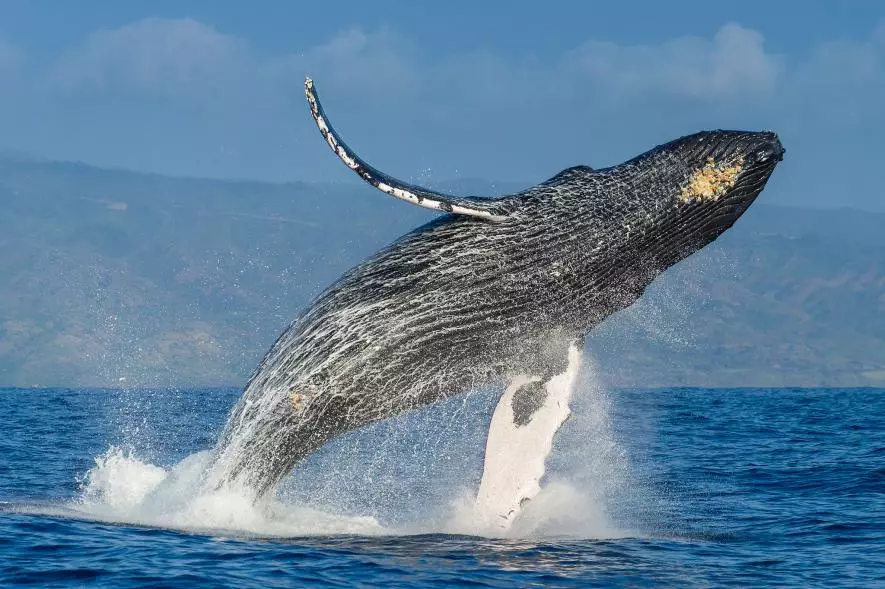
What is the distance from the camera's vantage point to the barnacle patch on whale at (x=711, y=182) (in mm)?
13109

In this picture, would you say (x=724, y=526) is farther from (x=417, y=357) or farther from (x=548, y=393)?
(x=417, y=357)

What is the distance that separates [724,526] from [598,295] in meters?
4.11

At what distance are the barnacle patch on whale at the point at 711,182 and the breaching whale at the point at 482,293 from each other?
0.01m

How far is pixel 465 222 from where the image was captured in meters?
12.8

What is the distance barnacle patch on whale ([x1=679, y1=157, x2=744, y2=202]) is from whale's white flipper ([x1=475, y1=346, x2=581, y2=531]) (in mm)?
2142

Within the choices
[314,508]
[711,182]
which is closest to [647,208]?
[711,182]

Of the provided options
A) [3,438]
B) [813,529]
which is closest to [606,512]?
[813,529]

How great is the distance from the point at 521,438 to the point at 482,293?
197 cm

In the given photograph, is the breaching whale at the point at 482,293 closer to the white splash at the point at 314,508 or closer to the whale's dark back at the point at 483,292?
the whale's dark back at the point at 483,292

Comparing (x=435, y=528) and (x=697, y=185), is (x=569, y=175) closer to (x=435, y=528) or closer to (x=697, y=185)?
(x=697, y=185)

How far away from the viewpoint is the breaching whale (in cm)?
1275

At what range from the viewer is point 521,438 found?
13773 mm

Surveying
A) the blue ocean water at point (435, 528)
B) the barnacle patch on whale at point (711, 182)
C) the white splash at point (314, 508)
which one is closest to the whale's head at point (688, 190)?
the barnacle patch on whale at point (711, 182)

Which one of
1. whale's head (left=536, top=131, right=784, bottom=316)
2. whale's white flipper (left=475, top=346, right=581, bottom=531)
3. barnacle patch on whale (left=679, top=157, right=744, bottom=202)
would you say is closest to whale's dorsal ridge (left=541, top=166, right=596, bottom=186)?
whale's head (left=536, top=131, right=784, bottom=316)
